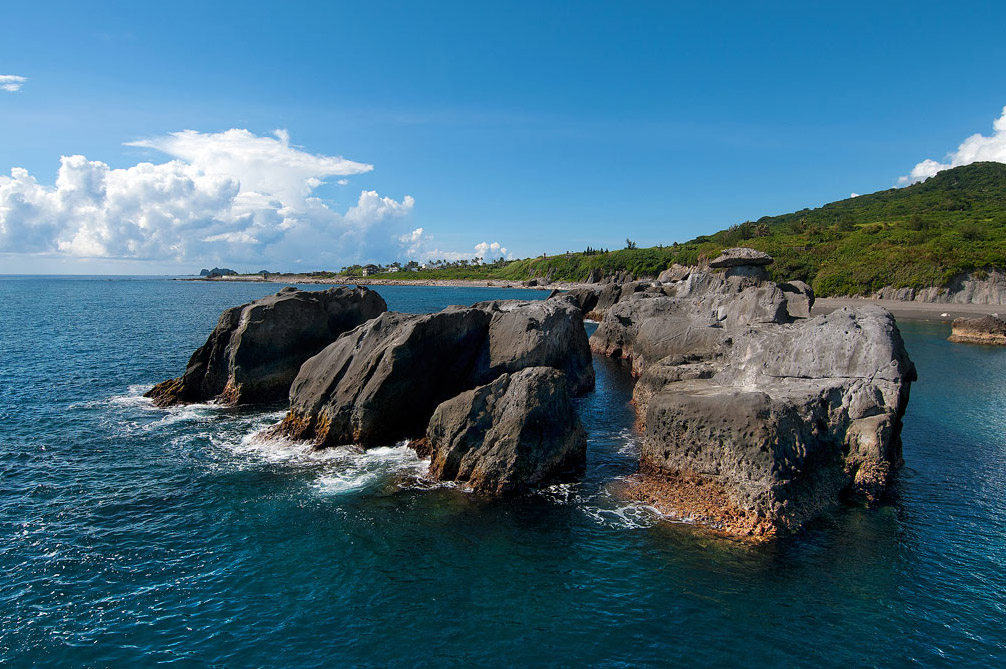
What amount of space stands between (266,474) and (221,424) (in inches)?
366

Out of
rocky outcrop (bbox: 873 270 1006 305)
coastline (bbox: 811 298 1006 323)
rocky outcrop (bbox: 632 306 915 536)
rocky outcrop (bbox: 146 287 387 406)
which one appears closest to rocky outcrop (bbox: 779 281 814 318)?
rocky outcrop (bbox: 632 306 915 536)

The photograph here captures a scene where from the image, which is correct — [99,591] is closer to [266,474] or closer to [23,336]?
[266,474]

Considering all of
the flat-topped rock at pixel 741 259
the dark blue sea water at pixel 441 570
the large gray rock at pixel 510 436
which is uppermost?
the flat-topped rock at pixel 741 259

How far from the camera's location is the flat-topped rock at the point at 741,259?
70312 millimetres

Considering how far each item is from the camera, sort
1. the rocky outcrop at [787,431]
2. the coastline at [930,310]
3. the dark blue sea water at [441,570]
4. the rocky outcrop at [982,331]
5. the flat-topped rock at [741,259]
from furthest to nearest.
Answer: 1. the coastline at [930,310]
2. the flat-topped rock at [741,259]
3. the rocky outcrop at [982,331]
4. the rocky outcrop at [787,431]
5. the dark blue sea water at [441,570]

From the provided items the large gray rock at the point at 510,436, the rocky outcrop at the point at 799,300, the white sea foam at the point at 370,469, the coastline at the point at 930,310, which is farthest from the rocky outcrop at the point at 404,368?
the coastline at the point at 930,310

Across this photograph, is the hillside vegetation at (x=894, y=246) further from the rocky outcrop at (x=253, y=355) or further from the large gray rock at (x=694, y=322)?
the rocky outcrop at (x=253, y=355)

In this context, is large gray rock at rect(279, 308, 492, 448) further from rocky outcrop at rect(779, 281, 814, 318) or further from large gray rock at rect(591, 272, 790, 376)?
rocky outcrop at rect(779, 281, 814, 318)

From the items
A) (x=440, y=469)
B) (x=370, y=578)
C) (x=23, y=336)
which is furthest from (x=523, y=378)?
(x=23, y=336)

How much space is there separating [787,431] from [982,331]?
5741 centimetres

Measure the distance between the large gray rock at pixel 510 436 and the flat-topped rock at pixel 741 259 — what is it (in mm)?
57603

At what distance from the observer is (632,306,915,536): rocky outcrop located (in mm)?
17406

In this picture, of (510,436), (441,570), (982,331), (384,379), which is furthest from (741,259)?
(441,570)

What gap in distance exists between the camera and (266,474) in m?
22.4
